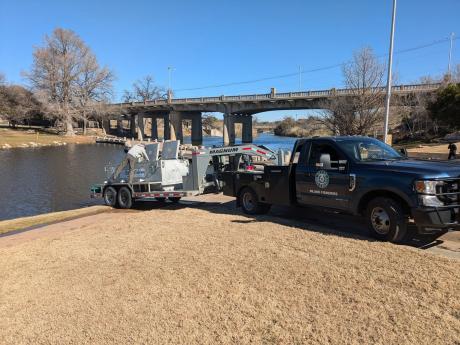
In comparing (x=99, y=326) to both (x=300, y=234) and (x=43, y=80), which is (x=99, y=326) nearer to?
(x=300, y=234)

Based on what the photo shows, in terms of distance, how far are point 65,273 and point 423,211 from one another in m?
6.02

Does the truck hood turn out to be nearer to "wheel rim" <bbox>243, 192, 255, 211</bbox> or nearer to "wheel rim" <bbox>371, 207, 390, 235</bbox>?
"wheel rim" <bbox>371, 207, 390, 235</bbox>

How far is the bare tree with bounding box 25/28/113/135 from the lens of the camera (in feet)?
247

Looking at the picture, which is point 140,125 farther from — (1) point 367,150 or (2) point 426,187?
(2) point 426,187

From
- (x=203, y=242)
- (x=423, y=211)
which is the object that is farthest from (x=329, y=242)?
(x=203, y=242)

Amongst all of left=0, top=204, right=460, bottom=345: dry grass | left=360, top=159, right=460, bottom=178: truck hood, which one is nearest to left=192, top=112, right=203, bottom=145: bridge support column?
left=0, top=204, right=460, bottom=345: dry grass

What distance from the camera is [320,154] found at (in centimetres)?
858

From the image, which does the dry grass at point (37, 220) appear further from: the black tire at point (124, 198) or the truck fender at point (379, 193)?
the truck fender at point (379, 193)

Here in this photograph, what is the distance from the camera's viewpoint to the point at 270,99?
71.6 m

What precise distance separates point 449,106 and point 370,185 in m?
36.4

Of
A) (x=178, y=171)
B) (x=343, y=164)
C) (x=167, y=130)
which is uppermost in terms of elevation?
(x=167, y=130)

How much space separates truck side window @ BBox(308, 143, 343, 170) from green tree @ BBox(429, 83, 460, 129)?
34949mm

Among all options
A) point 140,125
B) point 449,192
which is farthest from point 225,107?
point 449,192

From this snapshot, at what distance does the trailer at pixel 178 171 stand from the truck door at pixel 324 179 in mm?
2899
